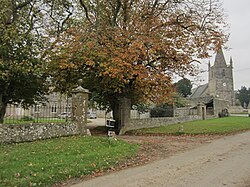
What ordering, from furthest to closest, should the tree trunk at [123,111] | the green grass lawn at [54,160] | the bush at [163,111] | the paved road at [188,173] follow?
the bush at [163,111], the tree trunk at [123,111], the green grass lawn at [54,160], the paved road at [188,173]

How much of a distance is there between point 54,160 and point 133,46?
8919 mm

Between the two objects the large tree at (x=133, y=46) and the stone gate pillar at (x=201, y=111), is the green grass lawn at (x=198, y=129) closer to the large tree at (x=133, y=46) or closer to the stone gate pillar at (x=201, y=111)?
the large tree at (x=133, y=46)

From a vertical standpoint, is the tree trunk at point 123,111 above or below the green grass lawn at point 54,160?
above

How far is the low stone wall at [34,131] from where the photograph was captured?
1034 centimetres

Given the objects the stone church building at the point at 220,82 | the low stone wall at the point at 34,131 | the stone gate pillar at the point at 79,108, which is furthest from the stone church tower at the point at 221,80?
the low stone wall at the point at 34,131

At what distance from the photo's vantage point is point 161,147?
1134cm

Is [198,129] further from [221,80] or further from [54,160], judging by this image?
[221,80]

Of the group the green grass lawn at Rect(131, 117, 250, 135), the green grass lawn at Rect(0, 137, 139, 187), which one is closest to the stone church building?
the green grass lawn at Rect(131, 117, 250, 135)

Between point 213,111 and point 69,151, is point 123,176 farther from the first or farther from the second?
point 213,111

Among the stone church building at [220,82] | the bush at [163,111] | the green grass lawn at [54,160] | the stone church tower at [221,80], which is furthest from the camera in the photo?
the stone church tower at [221,80]

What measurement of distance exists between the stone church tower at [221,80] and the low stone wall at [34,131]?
7236 cm

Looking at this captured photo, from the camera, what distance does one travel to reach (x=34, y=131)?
1125 centimetres

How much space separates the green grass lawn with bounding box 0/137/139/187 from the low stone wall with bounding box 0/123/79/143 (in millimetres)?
593

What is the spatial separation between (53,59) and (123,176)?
37.8 ft
